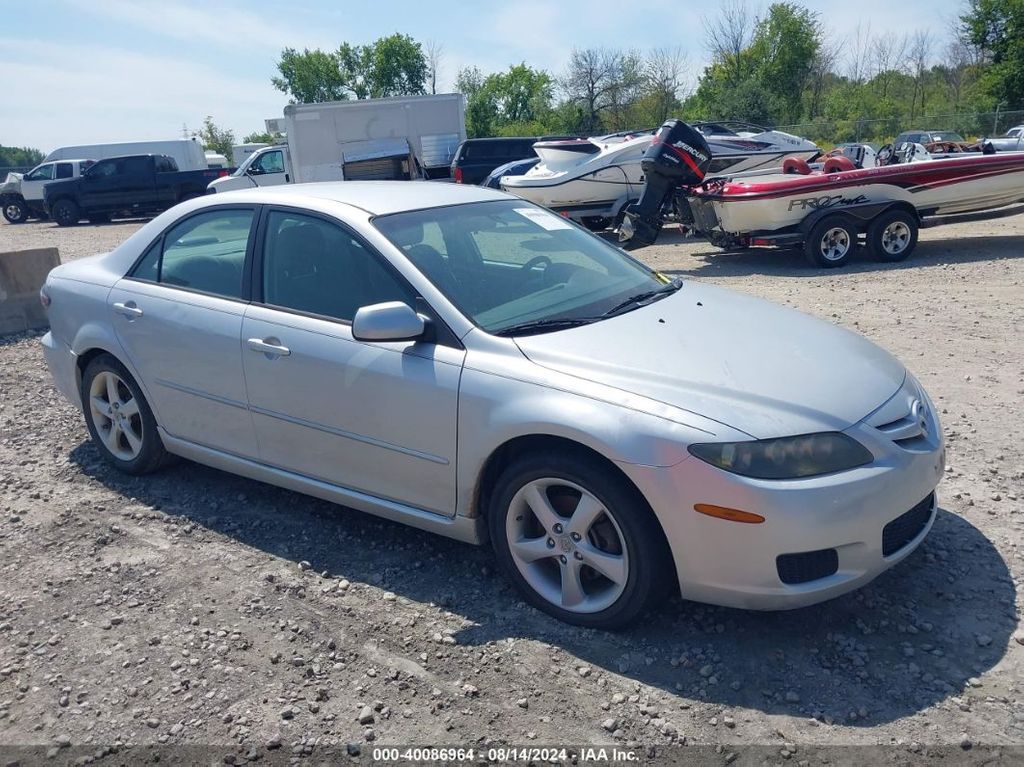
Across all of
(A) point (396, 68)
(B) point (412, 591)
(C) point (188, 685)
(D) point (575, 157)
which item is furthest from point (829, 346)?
(A) point (396, 68)

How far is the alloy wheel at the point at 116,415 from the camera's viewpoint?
4.93 meters

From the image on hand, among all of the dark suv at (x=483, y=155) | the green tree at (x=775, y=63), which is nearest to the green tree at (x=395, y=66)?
the green tree at (x=775, y=63)

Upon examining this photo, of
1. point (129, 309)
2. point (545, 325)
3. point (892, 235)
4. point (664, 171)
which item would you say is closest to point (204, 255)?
point (129, 309)

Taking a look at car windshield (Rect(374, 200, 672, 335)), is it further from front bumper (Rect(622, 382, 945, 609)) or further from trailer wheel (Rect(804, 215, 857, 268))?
trailer wheel (Rect(804, 215, 857, 268))

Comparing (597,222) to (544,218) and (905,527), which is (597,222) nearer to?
(544,218)

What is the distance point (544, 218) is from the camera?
183 inches

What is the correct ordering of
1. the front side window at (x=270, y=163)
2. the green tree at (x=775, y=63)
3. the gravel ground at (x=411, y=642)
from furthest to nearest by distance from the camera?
the green tree at (x=775, y=63), the front side window at (x=270, y=163), the gravel ground at (x=411, y=642)

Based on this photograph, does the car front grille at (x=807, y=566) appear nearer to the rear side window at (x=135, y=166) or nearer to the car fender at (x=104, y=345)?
the car fender at (x=104, y=345)

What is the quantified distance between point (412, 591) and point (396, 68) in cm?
7166

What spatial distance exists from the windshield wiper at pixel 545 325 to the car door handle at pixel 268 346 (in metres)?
1.05

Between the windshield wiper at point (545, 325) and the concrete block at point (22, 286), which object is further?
the concrete block at point (22, 286)

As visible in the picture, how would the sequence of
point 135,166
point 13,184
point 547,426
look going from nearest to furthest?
point 547,426 < point 135,166 < point 13,184

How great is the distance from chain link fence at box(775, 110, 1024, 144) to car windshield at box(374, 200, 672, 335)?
33.6 meters

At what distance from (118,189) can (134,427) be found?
979 inches
